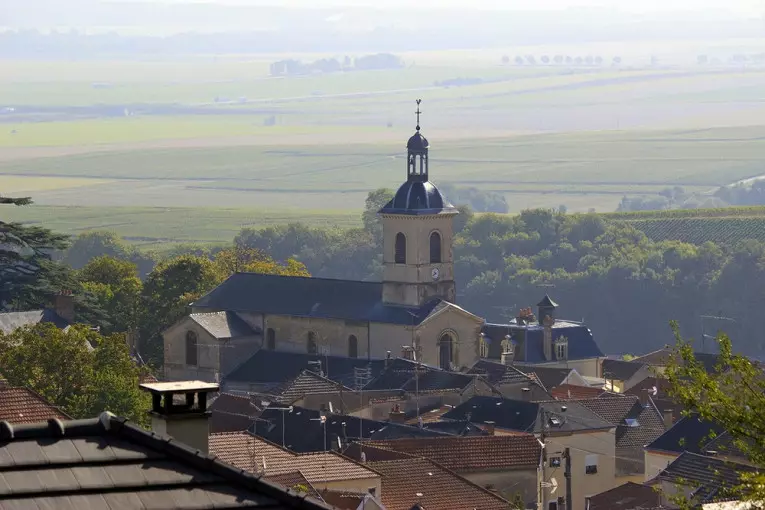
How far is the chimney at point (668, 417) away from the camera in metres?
83.4

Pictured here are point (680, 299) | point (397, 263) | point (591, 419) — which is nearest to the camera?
point (591, 419)

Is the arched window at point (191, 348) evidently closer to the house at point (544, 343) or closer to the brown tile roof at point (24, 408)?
the house at point (544, 343)

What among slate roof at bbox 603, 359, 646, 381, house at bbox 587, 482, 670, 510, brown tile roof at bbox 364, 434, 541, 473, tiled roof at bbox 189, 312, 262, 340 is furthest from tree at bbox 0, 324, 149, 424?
slate roof at bbox 603, 359, 646, 381

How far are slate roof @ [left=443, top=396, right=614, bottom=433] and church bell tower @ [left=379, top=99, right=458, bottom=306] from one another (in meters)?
21.5

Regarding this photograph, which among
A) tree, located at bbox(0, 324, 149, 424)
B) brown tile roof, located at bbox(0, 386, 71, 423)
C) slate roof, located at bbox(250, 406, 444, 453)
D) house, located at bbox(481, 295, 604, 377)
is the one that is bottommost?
house, located at bbox(481, 295, 604, 377)

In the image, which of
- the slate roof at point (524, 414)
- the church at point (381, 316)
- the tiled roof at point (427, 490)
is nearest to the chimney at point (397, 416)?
the slate roof at point (524, 414)

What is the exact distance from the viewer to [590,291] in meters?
180

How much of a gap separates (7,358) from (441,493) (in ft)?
66.2

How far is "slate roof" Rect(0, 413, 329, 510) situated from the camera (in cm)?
1655

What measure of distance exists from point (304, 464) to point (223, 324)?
51674mm

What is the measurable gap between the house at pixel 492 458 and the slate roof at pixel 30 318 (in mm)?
36824

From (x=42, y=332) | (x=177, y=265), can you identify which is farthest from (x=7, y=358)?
(x=177, y=265)

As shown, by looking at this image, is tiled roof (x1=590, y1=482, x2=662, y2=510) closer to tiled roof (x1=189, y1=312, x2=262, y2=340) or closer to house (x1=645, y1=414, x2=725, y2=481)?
house (x1=645, y1=414, x2=725, y2=481)

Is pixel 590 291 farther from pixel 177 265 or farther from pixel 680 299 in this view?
pixel 177 265
